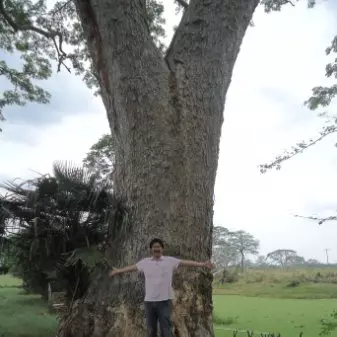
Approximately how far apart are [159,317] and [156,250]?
2.04ft

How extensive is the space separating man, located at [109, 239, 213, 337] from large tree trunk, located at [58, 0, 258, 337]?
26 cm

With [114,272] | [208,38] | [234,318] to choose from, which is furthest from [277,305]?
[114,272]

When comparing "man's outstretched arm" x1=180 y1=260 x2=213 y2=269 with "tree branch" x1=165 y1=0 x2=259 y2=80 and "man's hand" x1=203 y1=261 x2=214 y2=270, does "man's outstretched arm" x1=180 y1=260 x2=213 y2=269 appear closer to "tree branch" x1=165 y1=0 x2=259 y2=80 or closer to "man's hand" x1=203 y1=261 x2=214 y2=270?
"man's hand" x1=203 y1=261 x2=214 y2=270

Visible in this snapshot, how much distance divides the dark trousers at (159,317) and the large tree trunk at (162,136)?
0.69ft

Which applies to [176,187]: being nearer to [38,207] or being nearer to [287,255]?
[38,207]

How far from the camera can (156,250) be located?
14.0 ft

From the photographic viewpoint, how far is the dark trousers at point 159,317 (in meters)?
4.07

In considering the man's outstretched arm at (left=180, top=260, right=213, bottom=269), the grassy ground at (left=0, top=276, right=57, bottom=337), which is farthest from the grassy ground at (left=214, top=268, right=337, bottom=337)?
the man's outstretched arm at (left=180, top=260, right=213, bottom=269)

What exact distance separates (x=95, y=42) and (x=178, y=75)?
3.89 feet

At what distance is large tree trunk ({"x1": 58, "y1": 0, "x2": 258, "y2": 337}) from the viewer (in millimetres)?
4566

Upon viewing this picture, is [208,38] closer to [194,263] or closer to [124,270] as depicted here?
[194,263]

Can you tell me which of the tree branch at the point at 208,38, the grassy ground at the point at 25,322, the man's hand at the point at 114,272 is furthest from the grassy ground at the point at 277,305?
the tree branch at the point at 208,38

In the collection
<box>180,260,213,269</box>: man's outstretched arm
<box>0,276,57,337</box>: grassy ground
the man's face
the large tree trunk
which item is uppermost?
the large tree trunk

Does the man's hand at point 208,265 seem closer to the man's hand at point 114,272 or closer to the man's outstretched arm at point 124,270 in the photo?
the man's outstretched arm at point 124,270
